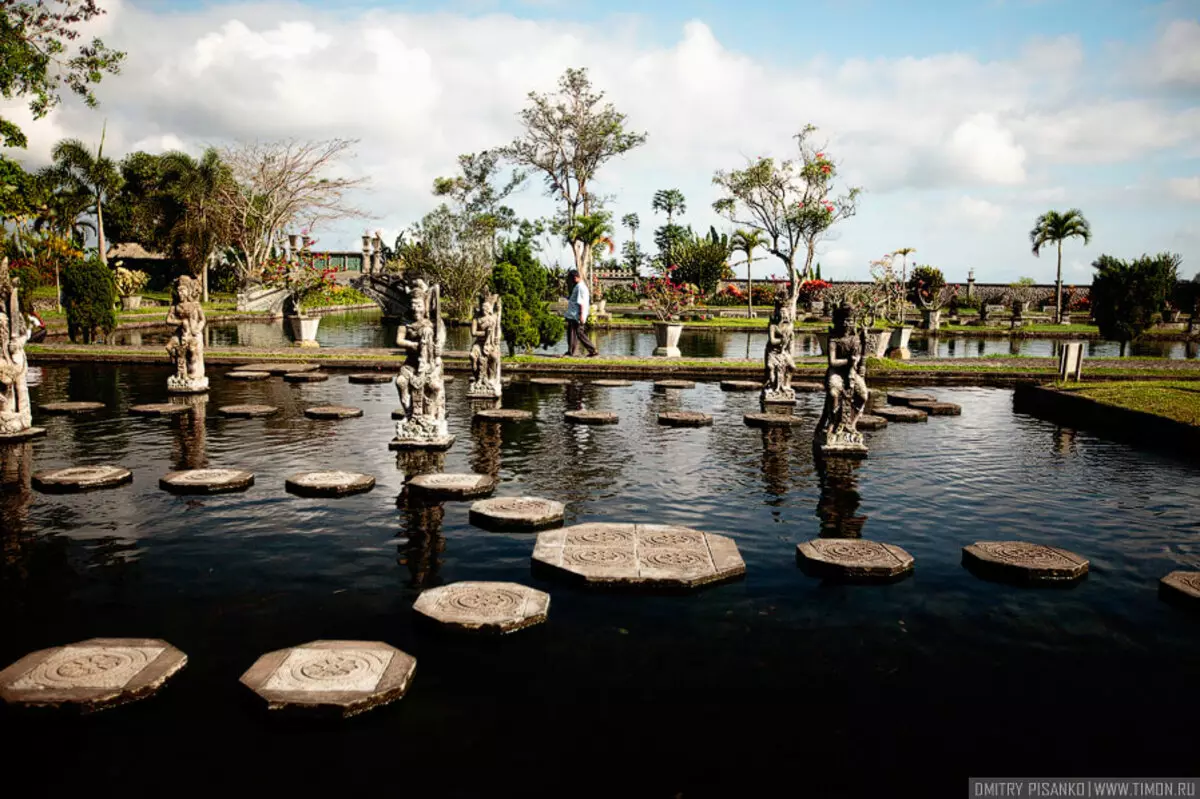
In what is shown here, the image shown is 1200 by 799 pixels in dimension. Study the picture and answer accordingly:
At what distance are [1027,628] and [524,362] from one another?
15.1m

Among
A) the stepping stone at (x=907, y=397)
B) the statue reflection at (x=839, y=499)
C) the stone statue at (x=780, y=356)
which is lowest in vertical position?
the statue reflection at (x=839, y=499)

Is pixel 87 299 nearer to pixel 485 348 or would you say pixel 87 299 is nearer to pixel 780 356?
pixel 485 348

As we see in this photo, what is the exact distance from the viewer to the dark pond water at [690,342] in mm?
27172

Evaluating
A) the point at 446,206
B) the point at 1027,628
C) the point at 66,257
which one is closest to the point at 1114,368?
the point at 1027,628

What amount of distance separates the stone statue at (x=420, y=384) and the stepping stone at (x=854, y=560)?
5597 mm

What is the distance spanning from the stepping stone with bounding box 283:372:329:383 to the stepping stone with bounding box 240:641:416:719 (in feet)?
42.5

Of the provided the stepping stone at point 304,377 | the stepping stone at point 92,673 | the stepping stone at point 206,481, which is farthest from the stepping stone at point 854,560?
the stepping stone at point 304,377

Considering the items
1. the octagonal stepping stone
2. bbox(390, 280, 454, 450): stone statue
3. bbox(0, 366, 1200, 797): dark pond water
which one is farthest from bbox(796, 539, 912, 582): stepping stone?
the octagonal stepping stone

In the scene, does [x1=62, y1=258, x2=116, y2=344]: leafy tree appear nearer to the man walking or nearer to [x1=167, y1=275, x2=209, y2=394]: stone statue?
[x1=167, y1=275, x2=209, y2=394]: stone statue

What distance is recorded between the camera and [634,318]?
140ft

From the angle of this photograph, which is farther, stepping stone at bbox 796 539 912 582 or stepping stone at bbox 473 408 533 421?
stepping stone at bbox 473 408 533 421

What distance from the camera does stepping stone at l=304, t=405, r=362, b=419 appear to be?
12.4 meters

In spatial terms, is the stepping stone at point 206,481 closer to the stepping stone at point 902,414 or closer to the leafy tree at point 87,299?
the stepping stone at point 902,414

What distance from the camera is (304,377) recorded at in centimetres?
1689
